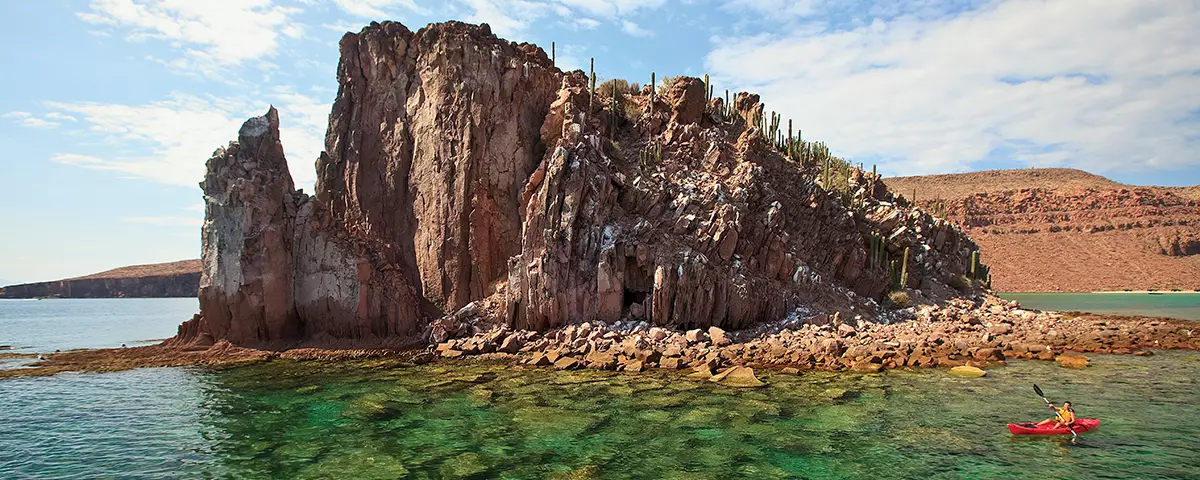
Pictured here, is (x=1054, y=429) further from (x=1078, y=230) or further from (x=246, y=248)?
(x=1078, y=230)

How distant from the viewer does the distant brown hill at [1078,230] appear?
7262 centimetres

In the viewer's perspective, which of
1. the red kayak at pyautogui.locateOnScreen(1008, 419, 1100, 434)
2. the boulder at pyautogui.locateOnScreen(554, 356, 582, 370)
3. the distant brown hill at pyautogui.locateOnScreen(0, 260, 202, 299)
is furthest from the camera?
the distant brown hill at pyautogui.locateOnScreen(0, 260, 202, 299)

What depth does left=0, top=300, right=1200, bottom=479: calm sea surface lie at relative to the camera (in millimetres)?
12062

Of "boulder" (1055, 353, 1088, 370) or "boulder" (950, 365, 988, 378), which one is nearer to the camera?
"boulder" (950, 365, 988, 378)

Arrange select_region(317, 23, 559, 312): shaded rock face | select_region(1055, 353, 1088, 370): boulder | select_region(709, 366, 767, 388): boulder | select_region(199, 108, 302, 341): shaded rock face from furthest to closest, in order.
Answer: select_region(317, 23, 559, 312): shaded rock face → select_region(199, 108, 302, 341): shaded rock face → select_region(1055, 353, 1088, 370): boulder → select_region(709, 366, 767, 388): boulder

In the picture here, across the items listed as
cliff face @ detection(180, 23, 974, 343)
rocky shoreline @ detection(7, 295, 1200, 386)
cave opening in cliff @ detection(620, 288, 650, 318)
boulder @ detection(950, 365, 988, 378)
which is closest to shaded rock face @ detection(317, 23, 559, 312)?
cliff face @ detection(180, 23, 974, 343)

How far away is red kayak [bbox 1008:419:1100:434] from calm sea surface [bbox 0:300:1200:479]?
0.84 ft

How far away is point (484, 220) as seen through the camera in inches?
1126

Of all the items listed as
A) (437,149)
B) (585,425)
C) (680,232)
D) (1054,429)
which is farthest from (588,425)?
(437,149)

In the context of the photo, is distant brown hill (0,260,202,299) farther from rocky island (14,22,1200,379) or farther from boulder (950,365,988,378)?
boulder (950,365,988,378)

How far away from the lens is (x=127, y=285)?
110812mm

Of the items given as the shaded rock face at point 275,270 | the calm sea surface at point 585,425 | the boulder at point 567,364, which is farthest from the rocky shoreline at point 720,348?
the calm sea surface at point 585,425

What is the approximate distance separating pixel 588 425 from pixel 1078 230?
92163mm

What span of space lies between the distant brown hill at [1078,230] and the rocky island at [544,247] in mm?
46795
